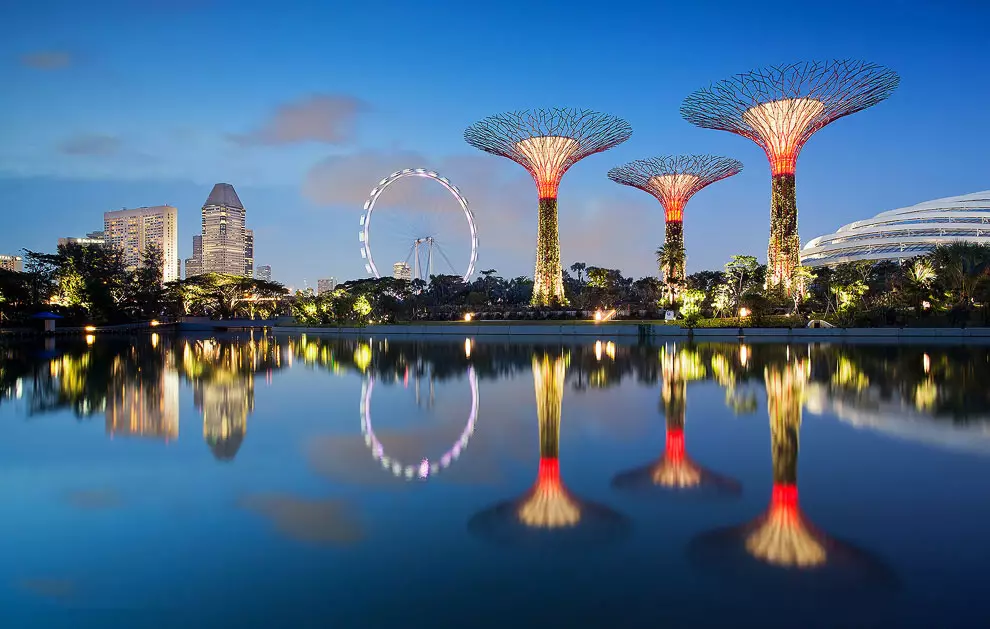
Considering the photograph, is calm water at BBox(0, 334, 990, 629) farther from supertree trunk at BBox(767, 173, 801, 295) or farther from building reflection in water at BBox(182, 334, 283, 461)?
supertree trunk at BBox(767, 173, 801, 295)

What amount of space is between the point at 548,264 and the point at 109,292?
39216 mm

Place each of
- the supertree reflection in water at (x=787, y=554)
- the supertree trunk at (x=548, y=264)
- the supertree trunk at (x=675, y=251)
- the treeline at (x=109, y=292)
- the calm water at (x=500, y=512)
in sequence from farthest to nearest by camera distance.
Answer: the supertree trunk at (x=675, y=251), the treeline at (x=109, y=292), the supertree trunk at (x=548, y=264), the supertree reflection in water at (x=787, y=554), the calm water at (x=500, y=512)

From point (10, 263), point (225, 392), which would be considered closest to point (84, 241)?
point (10, 263)

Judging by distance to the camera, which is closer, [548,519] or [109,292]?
[548,519]

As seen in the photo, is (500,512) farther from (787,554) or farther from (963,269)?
(963,269)

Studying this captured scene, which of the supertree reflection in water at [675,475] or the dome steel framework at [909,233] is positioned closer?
the supertree reflection in water at [675,475]

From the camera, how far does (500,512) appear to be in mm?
5656

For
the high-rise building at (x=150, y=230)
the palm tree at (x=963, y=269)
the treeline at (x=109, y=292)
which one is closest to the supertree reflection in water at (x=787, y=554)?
the palm tree at (x=963, y=269)

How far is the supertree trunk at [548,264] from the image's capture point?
47062mm

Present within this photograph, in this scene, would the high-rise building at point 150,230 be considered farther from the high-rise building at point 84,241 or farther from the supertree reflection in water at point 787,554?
the supertree reflection in water at point 787,554

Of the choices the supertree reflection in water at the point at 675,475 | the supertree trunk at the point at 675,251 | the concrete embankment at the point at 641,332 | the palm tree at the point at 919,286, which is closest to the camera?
the supertree reflection in water at the point at 675,475

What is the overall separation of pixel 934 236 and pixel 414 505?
8426cm

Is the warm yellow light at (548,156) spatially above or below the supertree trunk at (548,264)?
above

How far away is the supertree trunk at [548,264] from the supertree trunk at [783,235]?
1456 centimetres
